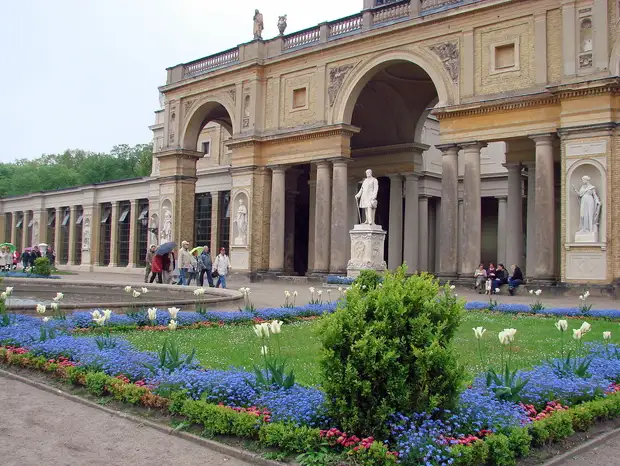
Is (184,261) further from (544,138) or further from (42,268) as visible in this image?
(544,138)

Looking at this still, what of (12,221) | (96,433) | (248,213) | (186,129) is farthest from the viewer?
(12,221)

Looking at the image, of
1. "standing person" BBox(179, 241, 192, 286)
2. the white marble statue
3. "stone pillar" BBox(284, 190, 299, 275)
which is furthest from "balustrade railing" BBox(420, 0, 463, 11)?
"stone pillar" BBox(284, 190, 299, 275)

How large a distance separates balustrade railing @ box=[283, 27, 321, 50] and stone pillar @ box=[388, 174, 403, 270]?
29.1 feet

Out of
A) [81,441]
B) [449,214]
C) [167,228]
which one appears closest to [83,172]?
[167,228]

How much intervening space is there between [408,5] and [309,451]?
88.6 feet

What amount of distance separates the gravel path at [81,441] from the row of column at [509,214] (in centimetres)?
2068

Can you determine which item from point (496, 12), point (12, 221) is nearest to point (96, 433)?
point (496, 12)

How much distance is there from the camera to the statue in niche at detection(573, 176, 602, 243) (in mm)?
22016

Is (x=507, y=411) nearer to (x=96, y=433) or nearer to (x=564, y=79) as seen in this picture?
(x=96, y=433)

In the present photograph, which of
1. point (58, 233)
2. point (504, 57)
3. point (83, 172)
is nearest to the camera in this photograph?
point (504, 57)

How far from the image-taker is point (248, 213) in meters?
34.0

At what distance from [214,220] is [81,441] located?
38.4 metres

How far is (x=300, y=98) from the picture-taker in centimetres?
3259

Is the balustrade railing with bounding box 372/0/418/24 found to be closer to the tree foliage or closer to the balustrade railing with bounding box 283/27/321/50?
the balustrade railing with bounding box 283/27/321/50
